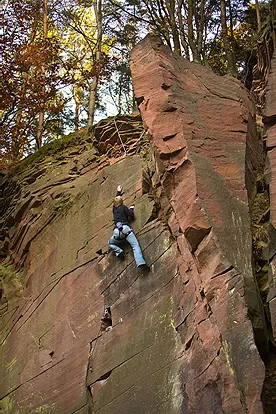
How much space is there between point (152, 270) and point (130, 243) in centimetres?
87

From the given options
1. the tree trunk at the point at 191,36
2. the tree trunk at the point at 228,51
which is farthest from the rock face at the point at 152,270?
the tree trunk at the point at 228,51

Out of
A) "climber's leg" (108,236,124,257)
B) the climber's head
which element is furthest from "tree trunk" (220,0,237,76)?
"climber's leg" (108,236,124,257)

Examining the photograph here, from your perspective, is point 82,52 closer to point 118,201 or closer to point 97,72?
point 97,72

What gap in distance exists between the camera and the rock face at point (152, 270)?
946 centimetres

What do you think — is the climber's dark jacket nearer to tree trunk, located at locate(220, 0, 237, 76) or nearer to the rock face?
the rock face

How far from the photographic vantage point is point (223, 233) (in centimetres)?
1066

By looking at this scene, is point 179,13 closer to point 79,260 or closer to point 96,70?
point 96,70

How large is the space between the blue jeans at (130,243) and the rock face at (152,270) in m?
0.26

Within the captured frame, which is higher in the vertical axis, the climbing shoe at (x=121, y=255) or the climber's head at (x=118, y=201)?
the climber's head at (x=118, y=201)

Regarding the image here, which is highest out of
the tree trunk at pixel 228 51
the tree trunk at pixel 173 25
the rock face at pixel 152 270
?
the tree trunk at pixel 173 25

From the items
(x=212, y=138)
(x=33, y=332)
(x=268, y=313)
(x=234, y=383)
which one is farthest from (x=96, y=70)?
(x=234, y=383)

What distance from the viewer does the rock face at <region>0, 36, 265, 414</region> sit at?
9.46 meters

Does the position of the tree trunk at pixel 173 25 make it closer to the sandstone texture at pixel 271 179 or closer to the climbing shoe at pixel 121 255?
the sandstone texture at pixel 271 179

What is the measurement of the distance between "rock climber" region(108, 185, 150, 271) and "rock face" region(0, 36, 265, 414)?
0.73 feet
